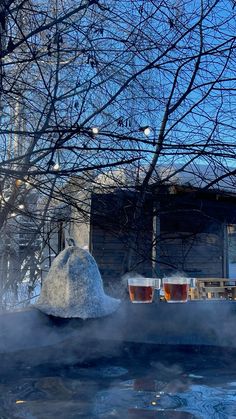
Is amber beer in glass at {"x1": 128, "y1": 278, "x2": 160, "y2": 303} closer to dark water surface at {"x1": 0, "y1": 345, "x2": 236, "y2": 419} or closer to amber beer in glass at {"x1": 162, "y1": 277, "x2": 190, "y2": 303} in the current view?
amber beer in glass at {"x1": 162, "y1": 277, "x2": 190, "y2": 303}

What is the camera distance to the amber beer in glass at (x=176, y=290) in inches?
69.4

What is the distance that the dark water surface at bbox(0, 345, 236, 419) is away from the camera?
0.87 m

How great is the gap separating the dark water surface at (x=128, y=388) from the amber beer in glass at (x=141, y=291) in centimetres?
30

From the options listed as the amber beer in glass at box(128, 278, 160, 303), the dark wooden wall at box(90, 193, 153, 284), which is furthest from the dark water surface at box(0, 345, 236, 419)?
the dark wooden wall at box(90, 193, 153, 284)

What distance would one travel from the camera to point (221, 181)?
2.60 metres

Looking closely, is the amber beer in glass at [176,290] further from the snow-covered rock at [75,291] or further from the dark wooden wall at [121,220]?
the dark wooden wall at [121,220]

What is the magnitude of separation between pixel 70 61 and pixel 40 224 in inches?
64.5

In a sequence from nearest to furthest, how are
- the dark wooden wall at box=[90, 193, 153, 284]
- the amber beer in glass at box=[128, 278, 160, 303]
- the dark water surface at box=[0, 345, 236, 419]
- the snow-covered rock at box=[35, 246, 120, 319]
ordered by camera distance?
the dark water surface at box=[0, 345, 236, 419], the snow-covered rock at box=[35, 246, 120, 319], the amber beer in glass at box=[128, 278, 160, 303], the dark wooden wall at box=[90, 193, 153, 284]

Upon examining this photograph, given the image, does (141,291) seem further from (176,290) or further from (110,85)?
(110,85)

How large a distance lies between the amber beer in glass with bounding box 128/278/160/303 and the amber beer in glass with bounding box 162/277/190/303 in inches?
2.4

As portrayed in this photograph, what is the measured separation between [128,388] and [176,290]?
766mm

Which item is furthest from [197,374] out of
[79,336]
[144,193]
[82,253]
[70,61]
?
[70,61]

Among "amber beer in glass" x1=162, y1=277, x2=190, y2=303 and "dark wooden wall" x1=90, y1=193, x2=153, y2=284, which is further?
"dark wooden wall" x1=90, y1=193, x2=153, y2=284

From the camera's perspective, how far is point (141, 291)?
1.78 m
